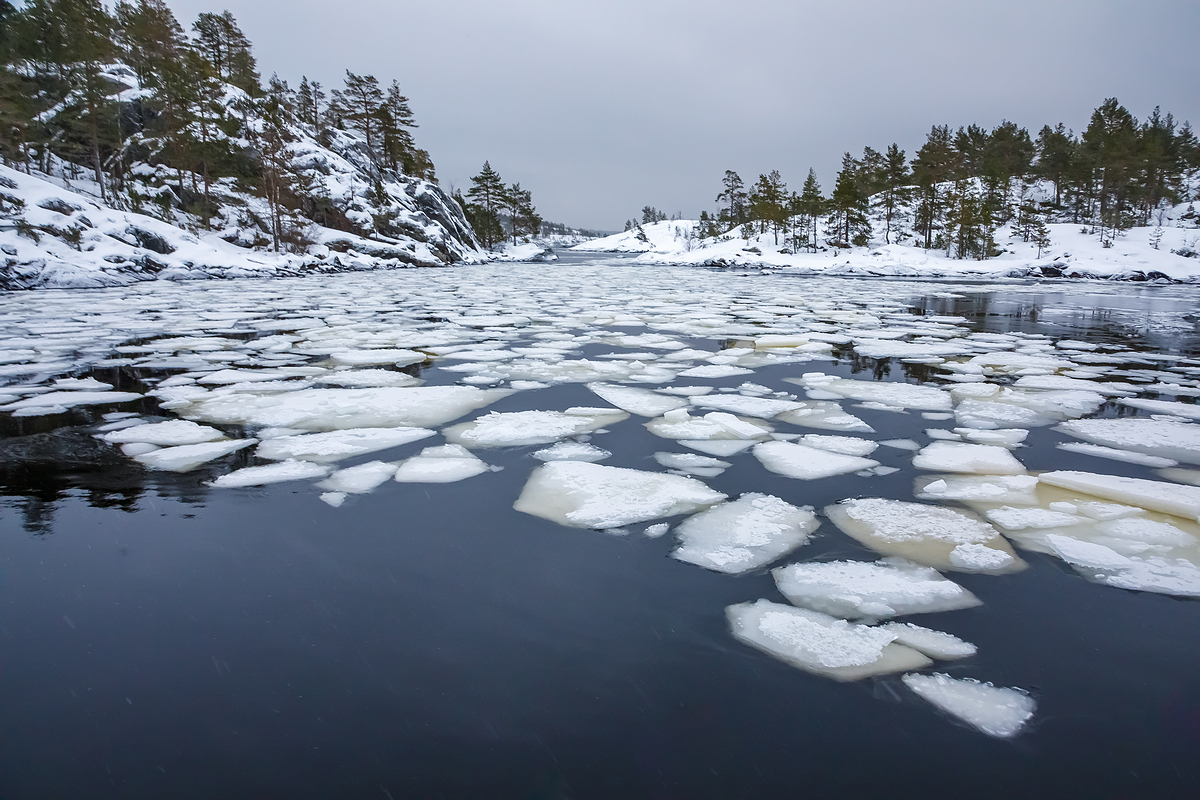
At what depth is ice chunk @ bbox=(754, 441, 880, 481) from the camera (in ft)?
9.48

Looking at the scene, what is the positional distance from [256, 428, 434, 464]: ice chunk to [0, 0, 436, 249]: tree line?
26.2 meters

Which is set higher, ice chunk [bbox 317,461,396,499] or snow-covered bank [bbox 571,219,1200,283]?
snow-covered bank [bbox 571,219,1200,283]

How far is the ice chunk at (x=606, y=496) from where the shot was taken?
246 cm

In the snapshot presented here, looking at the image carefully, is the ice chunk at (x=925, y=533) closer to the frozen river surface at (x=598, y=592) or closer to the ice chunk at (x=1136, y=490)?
the frozen river surface at (x=598, y=592)

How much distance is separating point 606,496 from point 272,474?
169cm

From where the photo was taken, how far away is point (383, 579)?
77.7 inches

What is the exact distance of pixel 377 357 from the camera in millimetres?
5910

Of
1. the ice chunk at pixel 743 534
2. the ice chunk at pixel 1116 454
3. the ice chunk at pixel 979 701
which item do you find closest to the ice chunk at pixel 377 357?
the ice chunk at pixel 743 534

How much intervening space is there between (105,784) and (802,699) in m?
1.56

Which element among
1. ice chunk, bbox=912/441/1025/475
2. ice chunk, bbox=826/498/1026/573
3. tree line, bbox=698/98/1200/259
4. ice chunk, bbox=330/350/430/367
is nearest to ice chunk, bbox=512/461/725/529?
ice chunk, bbox=826/498/1026/573

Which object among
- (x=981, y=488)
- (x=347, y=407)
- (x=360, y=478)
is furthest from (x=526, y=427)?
(x=981, y=488)

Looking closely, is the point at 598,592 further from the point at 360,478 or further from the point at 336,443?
the point at 336,443

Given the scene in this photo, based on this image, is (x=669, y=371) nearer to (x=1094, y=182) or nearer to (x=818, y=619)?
(x=818, y=619)

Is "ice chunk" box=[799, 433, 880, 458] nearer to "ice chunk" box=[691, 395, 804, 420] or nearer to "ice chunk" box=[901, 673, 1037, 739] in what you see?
"ice chunk" box=[691, 395, 804, 420]
